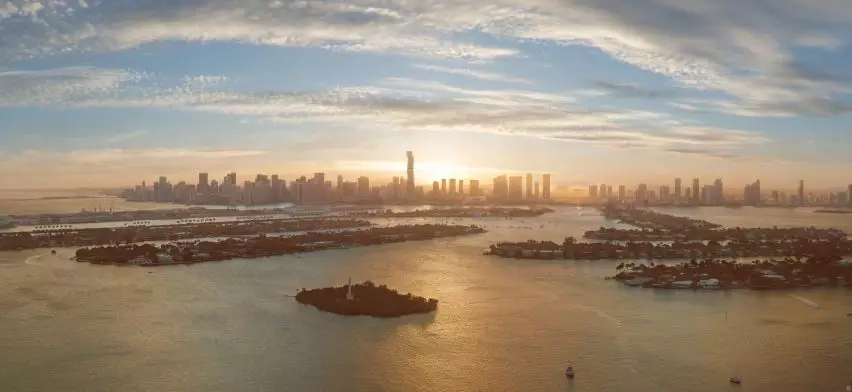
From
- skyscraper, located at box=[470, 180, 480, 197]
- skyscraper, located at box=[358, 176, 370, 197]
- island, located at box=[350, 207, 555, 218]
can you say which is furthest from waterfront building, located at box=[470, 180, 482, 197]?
island, located at box=[350, 207, 555, 218]

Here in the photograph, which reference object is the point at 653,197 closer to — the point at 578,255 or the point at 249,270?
the point at 578,255

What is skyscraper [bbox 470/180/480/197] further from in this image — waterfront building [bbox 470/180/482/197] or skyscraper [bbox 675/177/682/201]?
skyscraper [bbox 675/177/682/201]

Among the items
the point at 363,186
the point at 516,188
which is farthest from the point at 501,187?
the point at 363,186

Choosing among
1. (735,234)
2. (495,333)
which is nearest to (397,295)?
(495,333)

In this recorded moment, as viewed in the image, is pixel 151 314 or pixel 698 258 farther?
pixel 698 258

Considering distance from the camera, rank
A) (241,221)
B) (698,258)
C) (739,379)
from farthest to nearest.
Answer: (241,221), (698,258), (739,379)

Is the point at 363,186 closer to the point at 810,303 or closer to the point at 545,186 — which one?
the point at 545,186
